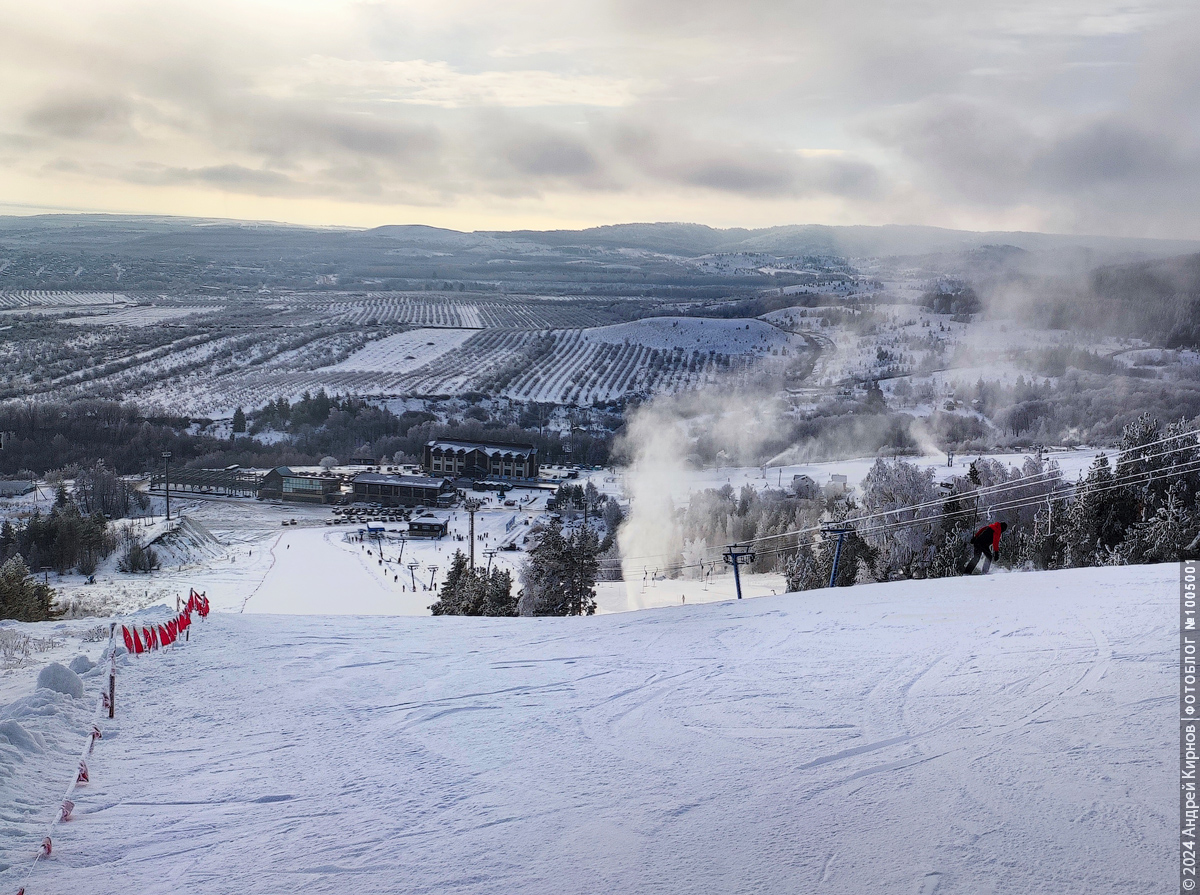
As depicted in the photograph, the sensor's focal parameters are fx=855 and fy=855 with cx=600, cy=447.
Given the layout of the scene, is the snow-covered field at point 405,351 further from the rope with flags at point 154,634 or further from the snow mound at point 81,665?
the snow mound at point 81,665

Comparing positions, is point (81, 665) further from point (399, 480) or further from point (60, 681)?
point (399, 480)

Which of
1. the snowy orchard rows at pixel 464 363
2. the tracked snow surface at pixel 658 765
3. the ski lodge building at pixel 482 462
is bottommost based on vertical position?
the tracked snow surface at pixel 658 765

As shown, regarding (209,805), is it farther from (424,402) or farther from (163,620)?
(424,402)

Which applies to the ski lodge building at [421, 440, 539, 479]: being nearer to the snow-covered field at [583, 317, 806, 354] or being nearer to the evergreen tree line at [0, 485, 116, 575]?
the evergreen tree line at [0, 485, 116, 575]

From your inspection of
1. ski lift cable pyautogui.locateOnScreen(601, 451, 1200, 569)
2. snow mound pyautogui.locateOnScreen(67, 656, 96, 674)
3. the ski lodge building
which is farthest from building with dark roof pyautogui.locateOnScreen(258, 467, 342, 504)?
snow mound pyautogui.locateOnScreen(67, 656, 96, 674)

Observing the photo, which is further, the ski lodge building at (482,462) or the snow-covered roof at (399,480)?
the ski lodge building at (482,462)

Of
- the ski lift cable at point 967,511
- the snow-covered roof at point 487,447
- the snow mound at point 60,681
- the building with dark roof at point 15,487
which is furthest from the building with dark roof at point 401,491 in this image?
the snow mound at point 60,681
